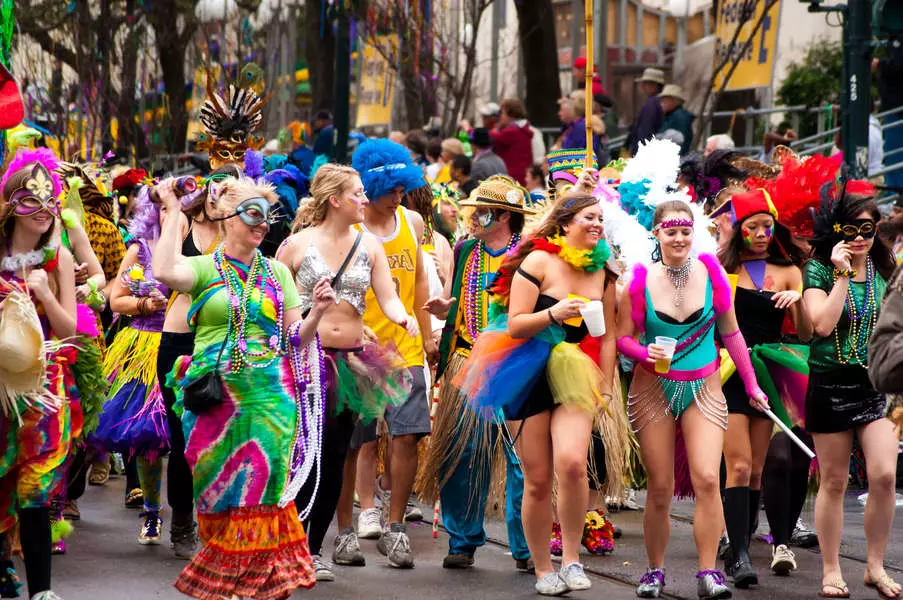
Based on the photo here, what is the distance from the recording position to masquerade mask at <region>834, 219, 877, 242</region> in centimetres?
742

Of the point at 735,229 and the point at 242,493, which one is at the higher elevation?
the point at 735,229

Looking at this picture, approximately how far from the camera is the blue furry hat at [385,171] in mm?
8133

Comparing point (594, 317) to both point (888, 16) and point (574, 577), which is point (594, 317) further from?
point (888, 16)

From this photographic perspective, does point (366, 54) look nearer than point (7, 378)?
No

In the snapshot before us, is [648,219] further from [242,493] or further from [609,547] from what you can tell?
[242,493]

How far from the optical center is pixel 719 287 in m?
7.26

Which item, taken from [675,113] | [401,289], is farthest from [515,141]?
[401,289]

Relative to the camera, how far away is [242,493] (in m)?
6.44

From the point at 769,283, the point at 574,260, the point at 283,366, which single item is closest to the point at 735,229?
the point at 769,283

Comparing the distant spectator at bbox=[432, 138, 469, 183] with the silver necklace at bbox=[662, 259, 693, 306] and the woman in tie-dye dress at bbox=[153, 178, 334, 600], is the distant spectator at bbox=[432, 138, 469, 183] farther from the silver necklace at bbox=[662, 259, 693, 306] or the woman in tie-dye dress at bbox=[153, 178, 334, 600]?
the woman in tie-dye dress at bbox=[153, 178, 334, 600]

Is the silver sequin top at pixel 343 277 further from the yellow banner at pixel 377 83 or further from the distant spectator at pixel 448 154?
the yellow banner at pixel 377 83

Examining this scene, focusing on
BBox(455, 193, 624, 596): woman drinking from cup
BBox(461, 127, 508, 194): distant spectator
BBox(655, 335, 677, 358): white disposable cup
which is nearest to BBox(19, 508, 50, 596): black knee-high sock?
BBox(455, 193, 624, 596): woman drinking from cup

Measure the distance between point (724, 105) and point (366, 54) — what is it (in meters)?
8.22

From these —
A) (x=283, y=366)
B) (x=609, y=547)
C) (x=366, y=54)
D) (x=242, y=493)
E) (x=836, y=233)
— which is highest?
(x=366, y=54)
